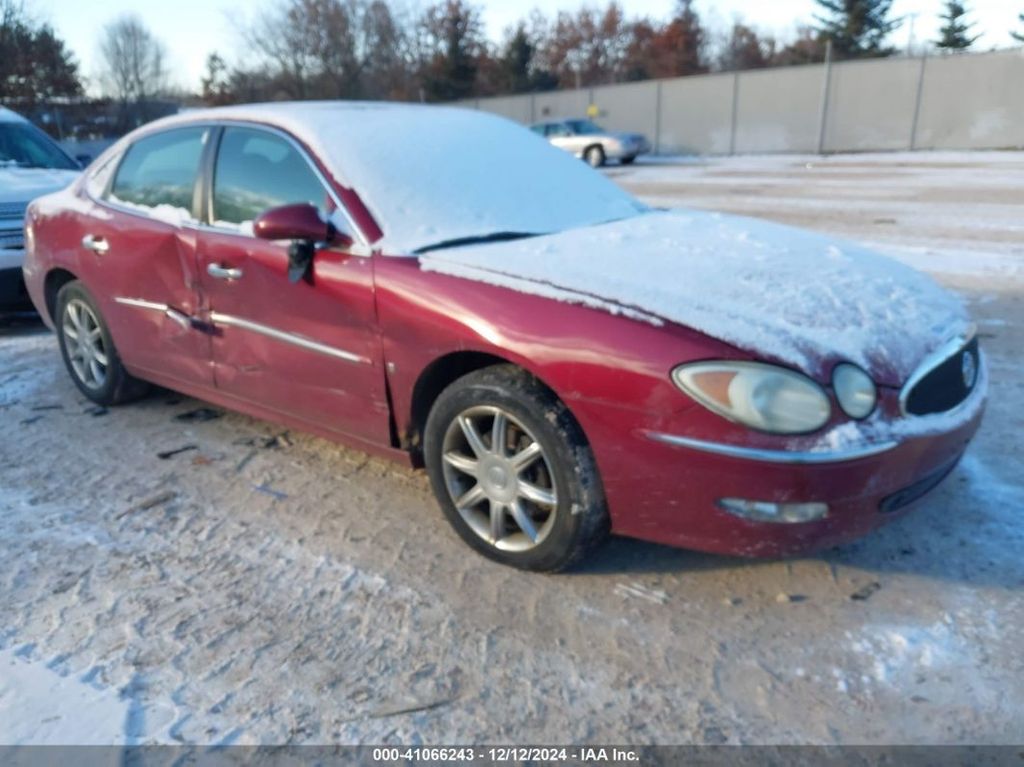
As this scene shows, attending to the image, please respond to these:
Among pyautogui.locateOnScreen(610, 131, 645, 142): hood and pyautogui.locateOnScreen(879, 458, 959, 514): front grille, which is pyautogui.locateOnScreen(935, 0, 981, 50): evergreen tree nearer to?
pyautogui.locateOnScreen(610, 131, 645, 142): hood

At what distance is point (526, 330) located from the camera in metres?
2.76

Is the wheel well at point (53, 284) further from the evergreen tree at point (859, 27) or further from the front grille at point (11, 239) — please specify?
the evergreen tree at point (859, 27)

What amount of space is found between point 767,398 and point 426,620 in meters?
1.27

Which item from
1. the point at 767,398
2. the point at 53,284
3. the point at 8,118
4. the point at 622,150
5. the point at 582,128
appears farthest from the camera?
the point at 582,128

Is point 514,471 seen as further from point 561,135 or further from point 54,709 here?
point 561,135

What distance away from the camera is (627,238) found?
11.3 feet

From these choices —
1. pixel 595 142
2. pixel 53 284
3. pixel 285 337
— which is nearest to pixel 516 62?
pixel 595 142

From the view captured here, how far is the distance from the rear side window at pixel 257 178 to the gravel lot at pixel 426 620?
1.16m

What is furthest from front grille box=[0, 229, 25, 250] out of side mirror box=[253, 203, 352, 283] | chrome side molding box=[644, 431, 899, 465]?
chrome side molding box=[644, 431, 899, 465]

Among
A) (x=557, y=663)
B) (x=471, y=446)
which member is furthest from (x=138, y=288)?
(x=557, y=663)

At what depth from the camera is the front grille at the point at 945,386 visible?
2670 millimetres

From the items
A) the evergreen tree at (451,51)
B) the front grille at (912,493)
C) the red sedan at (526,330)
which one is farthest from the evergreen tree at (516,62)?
the front grille at (912,493)

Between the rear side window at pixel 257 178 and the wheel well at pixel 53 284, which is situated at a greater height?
the rear side window at pixel 257 178

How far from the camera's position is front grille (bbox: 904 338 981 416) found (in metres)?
2.67
